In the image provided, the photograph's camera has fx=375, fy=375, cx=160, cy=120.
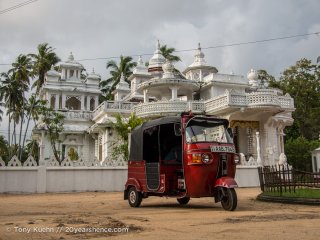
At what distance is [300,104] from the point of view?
43031 millimetres

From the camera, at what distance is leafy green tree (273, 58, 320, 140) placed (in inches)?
1678

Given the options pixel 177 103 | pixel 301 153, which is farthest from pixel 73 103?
pixel 301 153

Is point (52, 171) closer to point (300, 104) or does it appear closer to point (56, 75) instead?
point (56, 75)

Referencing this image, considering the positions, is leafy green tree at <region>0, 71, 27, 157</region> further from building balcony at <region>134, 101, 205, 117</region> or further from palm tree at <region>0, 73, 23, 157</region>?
building balcony at <region>134, 101, 205, 117</region>

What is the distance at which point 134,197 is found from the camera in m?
11.2

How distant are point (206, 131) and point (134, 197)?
3.03m

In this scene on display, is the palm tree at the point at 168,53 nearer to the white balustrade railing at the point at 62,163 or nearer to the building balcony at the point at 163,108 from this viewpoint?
the building balcony at the point at 163,108

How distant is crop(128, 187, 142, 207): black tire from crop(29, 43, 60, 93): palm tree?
121ft

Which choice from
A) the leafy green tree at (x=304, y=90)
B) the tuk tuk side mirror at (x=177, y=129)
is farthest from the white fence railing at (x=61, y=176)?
the leafy green tree at (x=304, y=90)

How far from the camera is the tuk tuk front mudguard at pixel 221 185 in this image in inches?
363

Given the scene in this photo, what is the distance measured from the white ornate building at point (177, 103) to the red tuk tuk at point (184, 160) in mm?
8498

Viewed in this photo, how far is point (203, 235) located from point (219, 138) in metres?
4.50

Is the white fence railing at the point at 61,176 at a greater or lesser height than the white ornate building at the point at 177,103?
lesser

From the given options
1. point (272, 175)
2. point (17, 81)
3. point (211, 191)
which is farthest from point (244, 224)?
point (17, 81)
